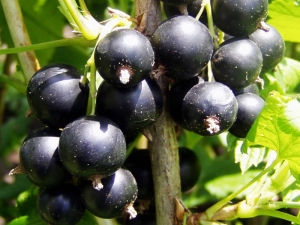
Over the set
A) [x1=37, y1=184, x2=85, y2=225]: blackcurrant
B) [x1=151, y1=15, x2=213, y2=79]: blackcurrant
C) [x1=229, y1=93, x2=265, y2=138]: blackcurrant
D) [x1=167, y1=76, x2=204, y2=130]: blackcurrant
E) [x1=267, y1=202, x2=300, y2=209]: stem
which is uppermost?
[x1=151, y1=15, x2=213, y2=79]: blackcurrant

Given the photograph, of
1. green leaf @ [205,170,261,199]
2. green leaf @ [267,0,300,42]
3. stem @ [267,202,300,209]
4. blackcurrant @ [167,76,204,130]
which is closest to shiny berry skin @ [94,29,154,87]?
blackcurrant @ [167,76,204,130]

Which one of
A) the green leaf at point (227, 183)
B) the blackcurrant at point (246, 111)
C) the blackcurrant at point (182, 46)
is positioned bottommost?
the green leaf at point (227, 183)

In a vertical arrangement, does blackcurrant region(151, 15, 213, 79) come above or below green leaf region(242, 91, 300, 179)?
above

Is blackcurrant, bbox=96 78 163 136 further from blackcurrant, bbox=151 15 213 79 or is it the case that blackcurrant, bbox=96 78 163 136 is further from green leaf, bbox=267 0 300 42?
green leaf, bbox=267 0 300 42

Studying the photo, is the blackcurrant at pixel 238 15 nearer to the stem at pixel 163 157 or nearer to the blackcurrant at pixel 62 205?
the stem at pixel 163 157

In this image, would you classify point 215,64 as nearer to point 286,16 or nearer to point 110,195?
point 110,195

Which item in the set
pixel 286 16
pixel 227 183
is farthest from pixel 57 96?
pixel 227 183

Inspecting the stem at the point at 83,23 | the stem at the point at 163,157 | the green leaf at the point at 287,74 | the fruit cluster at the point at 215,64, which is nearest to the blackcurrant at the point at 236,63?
the fruit cluster at the point at 215,64
